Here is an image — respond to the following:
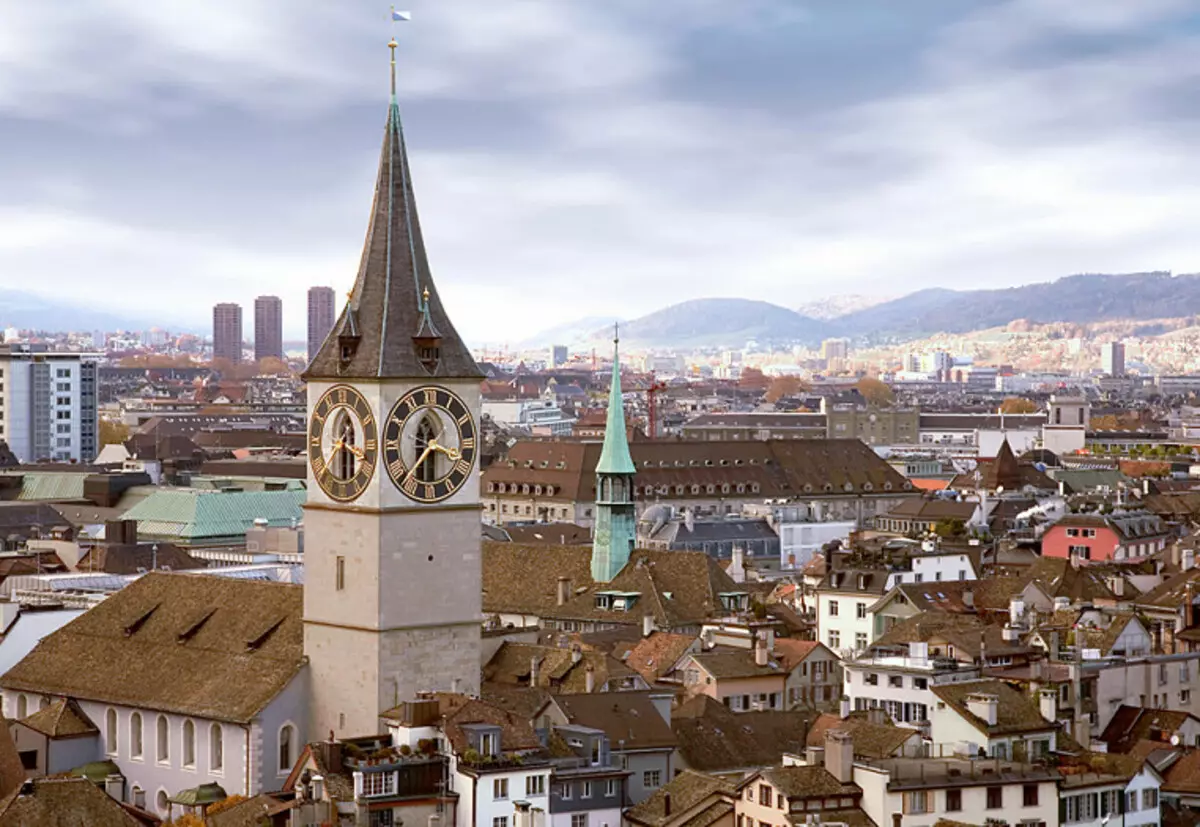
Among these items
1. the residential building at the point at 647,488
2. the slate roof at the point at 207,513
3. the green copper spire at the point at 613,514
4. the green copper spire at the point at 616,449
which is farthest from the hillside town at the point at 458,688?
the residential building at the point at 647,488

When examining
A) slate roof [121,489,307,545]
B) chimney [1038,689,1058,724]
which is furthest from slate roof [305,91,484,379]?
slate roof [121,489,307,545]

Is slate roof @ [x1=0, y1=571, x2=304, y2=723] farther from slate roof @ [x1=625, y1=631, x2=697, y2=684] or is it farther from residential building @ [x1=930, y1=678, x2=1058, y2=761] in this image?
residential building @ [x1=930, y1=678, x2=1058, y2=761]

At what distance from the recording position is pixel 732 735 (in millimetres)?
73375

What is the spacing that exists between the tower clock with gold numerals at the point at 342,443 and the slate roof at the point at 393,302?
67 cm

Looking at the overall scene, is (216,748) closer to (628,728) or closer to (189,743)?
(189,743)

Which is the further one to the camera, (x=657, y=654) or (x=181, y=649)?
(x=657, y=654)

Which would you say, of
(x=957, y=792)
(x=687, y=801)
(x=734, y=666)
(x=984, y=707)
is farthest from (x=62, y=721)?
(x=957, y=792)

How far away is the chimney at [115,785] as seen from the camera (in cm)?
6712

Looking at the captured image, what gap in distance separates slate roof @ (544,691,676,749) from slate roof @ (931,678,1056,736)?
7.28 metres

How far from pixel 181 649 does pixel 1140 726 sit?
26606 millimetres

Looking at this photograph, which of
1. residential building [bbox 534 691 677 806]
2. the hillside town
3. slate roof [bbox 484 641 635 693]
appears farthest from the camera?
slate roof [bbox 484 641 635 693]

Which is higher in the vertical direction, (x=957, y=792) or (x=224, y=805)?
(x=957, y=792)

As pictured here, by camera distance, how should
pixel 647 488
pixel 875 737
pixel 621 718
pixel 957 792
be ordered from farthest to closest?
pixel 647 488 < pixel 621 718 < pixel 875 737 < pixel 957 792

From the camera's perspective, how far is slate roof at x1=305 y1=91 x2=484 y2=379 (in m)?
66.1
